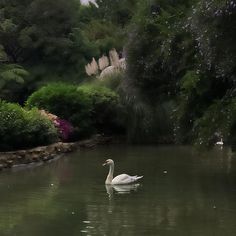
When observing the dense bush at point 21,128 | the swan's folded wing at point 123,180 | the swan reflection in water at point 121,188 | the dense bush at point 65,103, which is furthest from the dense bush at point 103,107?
the swan reflection in water at point 121,188

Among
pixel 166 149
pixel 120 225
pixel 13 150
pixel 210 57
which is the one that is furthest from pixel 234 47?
pixel 166 149

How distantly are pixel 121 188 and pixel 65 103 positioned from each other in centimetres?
1249

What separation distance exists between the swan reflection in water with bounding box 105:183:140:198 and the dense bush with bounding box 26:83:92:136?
38.5 feet

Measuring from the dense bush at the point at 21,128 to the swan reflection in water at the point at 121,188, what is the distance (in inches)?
210

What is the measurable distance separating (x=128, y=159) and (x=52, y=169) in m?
3.49

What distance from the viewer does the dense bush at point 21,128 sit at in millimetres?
19203

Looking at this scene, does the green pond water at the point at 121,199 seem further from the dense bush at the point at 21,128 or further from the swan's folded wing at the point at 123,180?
the dense bush at the point at 21,128

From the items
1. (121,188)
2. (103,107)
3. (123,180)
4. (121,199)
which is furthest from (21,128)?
(103,107)

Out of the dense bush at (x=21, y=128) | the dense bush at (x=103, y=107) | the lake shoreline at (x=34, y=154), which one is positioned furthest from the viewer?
the dense bush at (x=103, y=107)

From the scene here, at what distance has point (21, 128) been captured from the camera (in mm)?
19625

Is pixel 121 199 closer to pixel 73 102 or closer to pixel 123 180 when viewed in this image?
pixel 123 180

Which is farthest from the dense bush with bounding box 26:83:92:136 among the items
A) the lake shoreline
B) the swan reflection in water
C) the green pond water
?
the swan reflection in water

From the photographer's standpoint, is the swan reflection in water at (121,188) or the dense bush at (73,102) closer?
the swan reflection in water at (121,188)

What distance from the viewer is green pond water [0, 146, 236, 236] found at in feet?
33.6
